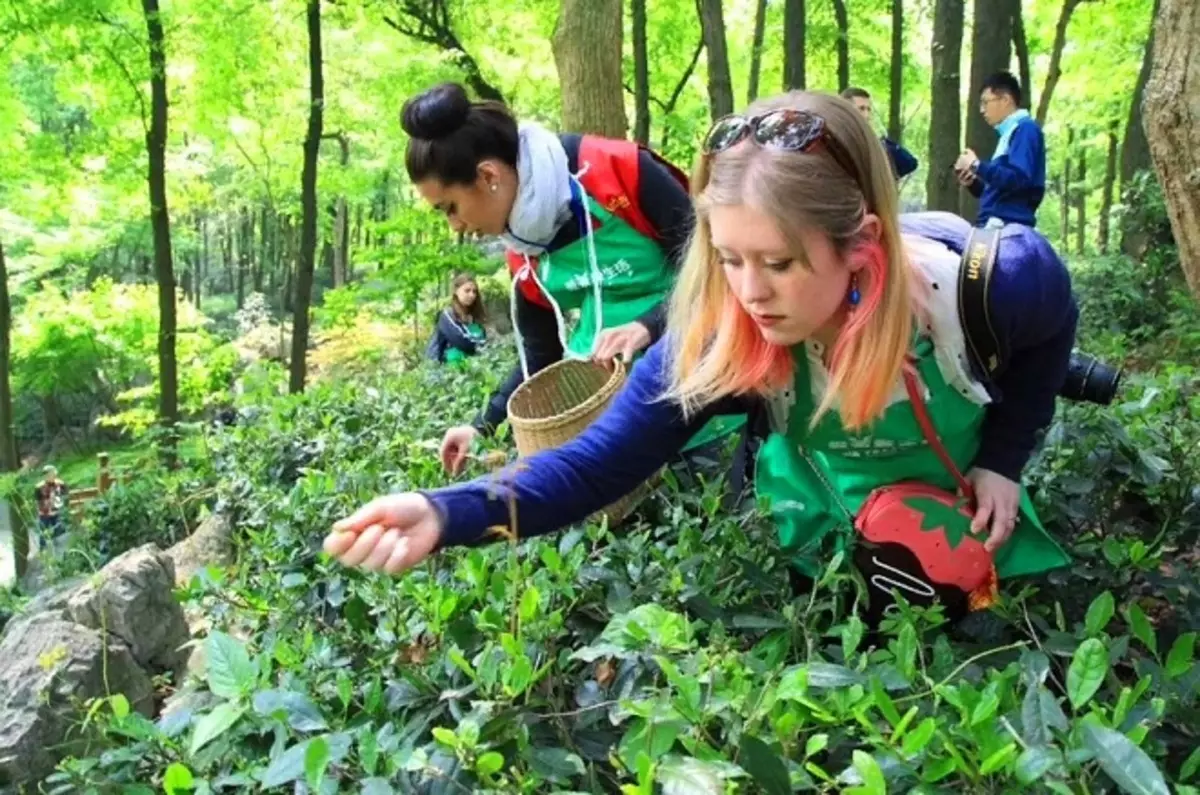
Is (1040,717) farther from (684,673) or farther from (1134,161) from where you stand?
(1134,161)

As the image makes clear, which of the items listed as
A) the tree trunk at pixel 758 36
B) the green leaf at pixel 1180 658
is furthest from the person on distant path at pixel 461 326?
the tree trunk at pixel 758 36

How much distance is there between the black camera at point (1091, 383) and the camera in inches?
107

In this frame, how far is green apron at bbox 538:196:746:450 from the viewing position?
10.1ft

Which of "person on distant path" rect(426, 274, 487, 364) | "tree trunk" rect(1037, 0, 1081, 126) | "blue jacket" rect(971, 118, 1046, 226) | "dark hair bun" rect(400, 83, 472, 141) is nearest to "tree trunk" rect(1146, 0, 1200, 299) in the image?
"dark hair bun" rect(400, 83, 472, 141)

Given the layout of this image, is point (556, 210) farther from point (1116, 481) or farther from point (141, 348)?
point (141, 348)

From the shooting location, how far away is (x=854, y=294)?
1.82 m

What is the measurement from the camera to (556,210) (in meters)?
3.01

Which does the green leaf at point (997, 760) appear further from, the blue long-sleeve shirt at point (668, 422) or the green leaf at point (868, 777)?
the blue long-sleeve shirt at point (668, 422)

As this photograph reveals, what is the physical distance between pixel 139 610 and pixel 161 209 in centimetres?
869

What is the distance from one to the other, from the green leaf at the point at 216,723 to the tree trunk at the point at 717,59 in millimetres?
9877

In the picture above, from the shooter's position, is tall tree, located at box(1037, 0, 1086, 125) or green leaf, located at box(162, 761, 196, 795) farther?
tall tree, located at box(1037, 0, 1086, 125)

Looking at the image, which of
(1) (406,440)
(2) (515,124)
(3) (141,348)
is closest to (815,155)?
(2) (515,124)

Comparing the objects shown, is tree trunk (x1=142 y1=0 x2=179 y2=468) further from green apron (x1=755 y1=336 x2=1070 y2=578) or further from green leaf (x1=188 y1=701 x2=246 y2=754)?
green leaf (x1=188 y1=701 x2=246 y2=754)

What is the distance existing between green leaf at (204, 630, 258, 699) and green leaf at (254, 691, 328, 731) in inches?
1.3
